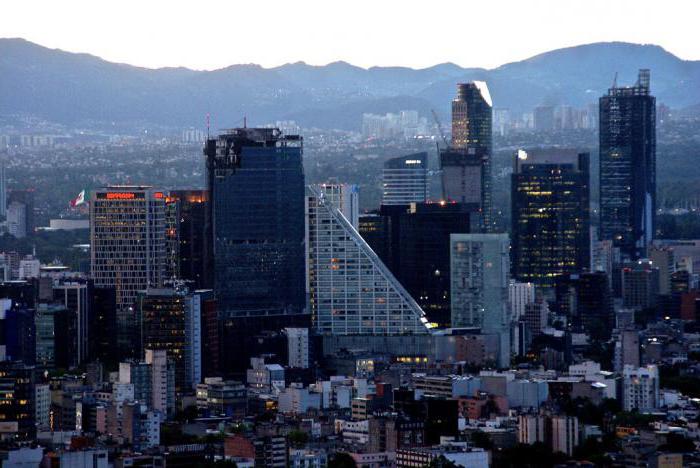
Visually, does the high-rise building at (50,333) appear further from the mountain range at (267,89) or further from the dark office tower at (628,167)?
the dark office tower at (628,167)

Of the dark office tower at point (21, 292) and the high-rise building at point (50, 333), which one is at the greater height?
the dark office tower at point (21, 292)

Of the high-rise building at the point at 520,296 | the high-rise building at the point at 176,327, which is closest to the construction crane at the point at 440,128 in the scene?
the high-rise building at the point at 520,296

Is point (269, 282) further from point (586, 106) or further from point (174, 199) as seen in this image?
point (586, 106)

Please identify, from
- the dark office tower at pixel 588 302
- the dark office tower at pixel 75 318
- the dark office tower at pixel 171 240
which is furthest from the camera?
the dark office tower at pixel 588 302

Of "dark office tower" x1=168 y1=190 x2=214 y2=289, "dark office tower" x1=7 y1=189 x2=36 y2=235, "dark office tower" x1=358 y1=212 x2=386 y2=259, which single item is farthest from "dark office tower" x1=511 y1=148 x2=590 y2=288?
"dark office tower" x1=168 y1=190 x2=214 y2=289

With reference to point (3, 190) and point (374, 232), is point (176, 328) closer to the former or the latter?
point (374, 232)

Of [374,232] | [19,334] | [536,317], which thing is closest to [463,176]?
[374,232]
